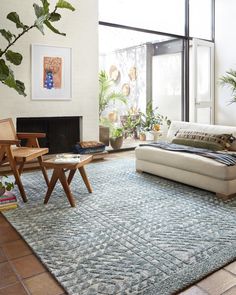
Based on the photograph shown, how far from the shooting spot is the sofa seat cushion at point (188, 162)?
9.50 feet

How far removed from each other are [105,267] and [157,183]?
72.3 inches

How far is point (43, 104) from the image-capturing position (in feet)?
14.9

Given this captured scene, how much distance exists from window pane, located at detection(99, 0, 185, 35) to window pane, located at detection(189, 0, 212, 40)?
26cm

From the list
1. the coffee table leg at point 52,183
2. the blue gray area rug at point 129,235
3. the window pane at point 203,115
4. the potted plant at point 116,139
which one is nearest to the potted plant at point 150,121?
the window pane at point 203,115

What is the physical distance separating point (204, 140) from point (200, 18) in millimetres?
4056

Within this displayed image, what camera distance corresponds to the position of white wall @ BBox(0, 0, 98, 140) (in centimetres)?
425

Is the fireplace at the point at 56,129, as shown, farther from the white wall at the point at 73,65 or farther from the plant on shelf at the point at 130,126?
the plant on shelf at the point at 130,126

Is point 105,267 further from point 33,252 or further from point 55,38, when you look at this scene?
point 55,38

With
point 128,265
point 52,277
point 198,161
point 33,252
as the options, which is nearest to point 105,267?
point 128,265

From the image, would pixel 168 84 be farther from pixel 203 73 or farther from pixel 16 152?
pixel 16 152

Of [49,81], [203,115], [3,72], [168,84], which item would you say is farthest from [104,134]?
[3,72]

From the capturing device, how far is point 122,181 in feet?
11.9

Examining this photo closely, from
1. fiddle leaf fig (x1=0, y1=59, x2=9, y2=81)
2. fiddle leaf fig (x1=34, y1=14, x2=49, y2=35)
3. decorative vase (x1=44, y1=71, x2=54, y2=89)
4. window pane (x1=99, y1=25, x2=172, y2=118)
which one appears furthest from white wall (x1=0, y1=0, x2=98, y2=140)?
fiddle leaf fig (x1=0, y1=59, x2=9, y2=81)

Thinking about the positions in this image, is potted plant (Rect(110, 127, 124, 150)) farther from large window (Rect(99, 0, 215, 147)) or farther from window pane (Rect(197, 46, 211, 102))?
window pane (Rect(197, 46, 211, 102))
